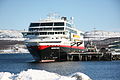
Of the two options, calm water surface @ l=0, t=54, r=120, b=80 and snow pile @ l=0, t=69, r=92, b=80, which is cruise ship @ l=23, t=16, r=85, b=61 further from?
snow pile @ l=0, t=69, r=92, b=80

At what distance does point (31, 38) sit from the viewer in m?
70.4

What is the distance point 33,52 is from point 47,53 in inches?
139

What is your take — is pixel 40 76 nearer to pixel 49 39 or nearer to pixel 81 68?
pixel 81 68

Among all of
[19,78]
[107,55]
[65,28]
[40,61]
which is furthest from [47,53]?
[19,78]

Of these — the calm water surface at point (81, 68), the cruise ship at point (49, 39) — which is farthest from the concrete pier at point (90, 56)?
the calm water surface at point (81, 68)

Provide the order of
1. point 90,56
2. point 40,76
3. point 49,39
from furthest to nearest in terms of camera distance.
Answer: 1. point 90,56
2. point 49,39
3. point 40,76

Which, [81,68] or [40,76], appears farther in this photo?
[81,68]

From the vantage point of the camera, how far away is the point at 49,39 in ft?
222

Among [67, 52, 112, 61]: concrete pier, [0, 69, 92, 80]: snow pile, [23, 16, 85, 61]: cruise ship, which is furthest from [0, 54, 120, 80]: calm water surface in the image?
[0, 69, 92, 80]: snow pile

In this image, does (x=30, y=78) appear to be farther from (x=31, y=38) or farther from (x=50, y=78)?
(x=31, y=38)

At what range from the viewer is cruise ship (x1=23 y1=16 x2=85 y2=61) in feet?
221

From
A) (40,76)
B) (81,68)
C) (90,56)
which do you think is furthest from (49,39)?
(40,76)

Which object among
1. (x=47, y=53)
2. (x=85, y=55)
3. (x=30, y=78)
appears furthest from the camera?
(x=85, y=55)

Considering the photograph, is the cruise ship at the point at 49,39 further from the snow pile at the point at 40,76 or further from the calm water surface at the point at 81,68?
the snow pile at the point at 40,76
